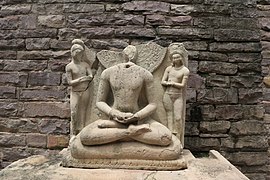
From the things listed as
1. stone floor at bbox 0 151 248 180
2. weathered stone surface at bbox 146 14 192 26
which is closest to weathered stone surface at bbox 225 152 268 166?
stone floor at bbox 0 151 248 180

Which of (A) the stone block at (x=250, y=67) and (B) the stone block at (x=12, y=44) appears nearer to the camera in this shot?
(A) the stone block at (x=250, y=67)

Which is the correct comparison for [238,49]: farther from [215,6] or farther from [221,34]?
[215,6]

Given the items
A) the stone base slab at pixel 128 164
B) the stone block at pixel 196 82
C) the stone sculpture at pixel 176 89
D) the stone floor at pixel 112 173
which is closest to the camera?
the stone floor at pixel 112 173

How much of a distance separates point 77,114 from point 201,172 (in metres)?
1.19

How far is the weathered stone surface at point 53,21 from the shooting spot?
372 cm

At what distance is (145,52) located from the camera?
2.77m

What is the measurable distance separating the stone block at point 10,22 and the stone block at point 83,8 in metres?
0.65

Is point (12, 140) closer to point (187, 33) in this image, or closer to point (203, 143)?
point (203, 143)

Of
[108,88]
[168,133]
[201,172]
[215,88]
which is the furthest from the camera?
[215,88]

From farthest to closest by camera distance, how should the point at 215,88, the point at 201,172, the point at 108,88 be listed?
the point at 215,88 < the point at 108,88 < the point at 201,172

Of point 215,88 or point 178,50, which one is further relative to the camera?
point 215,88

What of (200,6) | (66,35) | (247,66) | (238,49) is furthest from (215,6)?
(66,35)

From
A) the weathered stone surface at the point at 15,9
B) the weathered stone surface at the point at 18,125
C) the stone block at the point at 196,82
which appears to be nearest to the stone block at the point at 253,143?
the stone block at the point at 196,82

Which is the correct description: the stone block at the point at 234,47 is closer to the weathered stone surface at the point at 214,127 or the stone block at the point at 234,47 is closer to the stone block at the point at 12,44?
the weathered stone surface at the point at 214,127
